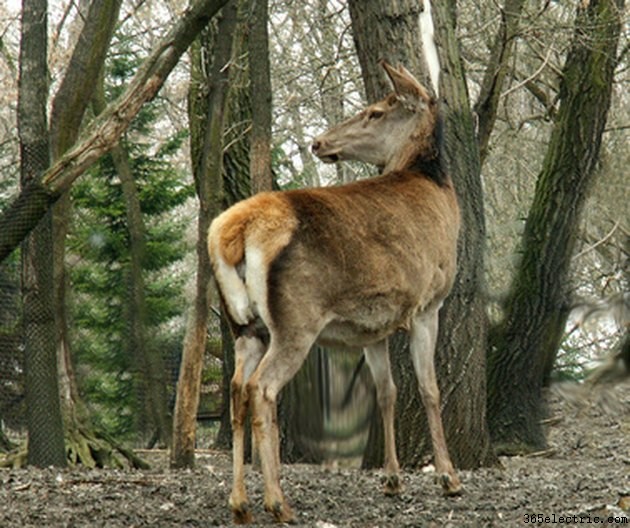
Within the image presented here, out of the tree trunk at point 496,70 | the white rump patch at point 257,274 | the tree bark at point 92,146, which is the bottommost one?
the white rump patch at point 257,274

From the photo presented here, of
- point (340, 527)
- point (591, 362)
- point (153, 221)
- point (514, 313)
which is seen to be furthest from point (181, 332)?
point (591, 362)

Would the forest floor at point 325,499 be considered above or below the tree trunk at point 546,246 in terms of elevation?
below

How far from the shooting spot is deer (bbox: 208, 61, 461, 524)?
19.4 ft

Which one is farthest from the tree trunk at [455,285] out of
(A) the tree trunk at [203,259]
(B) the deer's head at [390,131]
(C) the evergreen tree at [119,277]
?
(C) the evergreen tree at [119,277]

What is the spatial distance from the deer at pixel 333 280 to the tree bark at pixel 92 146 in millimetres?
1547

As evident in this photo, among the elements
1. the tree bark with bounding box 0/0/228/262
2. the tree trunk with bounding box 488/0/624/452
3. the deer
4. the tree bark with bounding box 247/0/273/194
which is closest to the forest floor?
the deer

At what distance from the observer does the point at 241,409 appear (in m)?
6.00

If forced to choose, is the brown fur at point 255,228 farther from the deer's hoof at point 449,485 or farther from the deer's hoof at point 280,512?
the deer's hoof at point 449,485

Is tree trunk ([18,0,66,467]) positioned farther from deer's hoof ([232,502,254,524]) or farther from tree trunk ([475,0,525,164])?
tree trunk ([475,0,525,164])

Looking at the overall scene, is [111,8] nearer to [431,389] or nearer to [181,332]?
[431,389]

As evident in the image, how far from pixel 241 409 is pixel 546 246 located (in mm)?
7025

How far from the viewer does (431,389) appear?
24.0ft

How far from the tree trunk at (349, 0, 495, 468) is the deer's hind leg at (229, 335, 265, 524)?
9.46 feet

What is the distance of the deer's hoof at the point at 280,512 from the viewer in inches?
229
